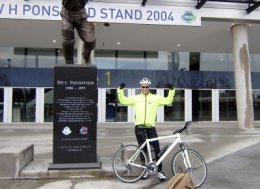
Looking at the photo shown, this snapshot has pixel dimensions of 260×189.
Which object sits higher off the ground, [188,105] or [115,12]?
[115,12]

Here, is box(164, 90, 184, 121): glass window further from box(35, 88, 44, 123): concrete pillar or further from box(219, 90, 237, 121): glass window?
box(35, 88, 44, 123): concrete pillar

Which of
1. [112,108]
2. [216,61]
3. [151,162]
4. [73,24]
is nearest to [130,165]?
[151,162]

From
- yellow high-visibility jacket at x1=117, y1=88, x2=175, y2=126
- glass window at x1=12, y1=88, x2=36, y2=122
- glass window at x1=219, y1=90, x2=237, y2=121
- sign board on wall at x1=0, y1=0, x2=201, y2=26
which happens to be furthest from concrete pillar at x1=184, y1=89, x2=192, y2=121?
yellow high-visibility jacket at x1=117, y1=88, x2=175, y2=126

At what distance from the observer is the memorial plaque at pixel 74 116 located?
7.50 meters

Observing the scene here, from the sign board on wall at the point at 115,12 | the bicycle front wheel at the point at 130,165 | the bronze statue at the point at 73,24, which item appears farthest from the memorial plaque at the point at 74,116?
the sign board on wall at the point at 115,12

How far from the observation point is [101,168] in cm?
752

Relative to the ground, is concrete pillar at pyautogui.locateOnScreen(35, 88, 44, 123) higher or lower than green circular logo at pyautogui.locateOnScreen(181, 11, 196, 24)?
lower

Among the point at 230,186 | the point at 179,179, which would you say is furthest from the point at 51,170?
the point at 179,179

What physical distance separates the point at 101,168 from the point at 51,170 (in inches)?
37.5

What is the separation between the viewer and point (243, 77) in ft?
66.5

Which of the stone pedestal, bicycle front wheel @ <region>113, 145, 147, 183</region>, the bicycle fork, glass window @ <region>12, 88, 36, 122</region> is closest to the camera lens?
the bicycle fork

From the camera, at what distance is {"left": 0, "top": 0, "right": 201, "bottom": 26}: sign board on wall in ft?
57.4

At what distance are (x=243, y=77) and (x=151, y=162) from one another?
574 inches

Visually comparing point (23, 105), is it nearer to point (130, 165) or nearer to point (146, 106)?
point (146, 106)
